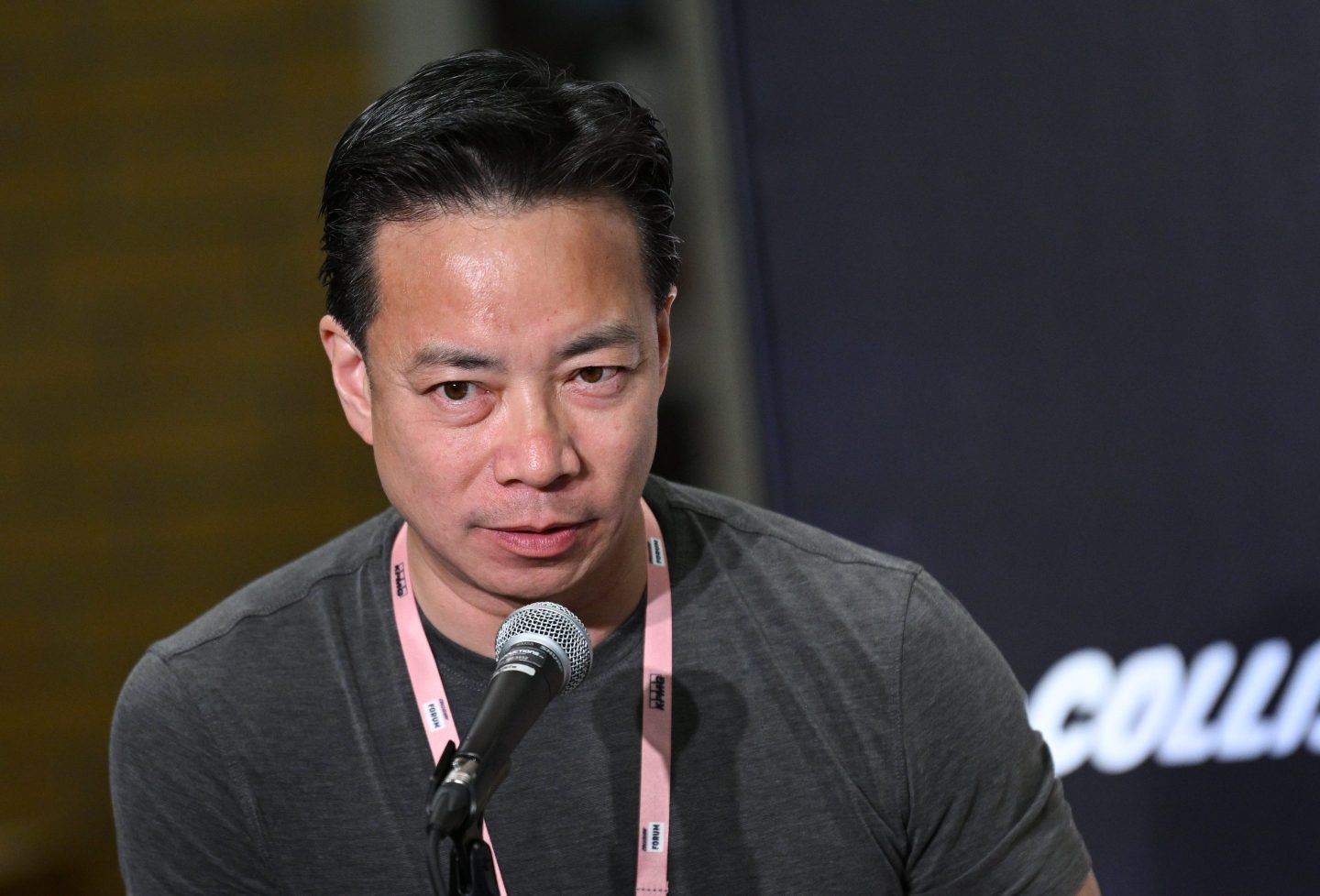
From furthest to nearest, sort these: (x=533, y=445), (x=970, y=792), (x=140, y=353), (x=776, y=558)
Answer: (x=140, y=353), (x=776, y=558), (x=970, y=792), (x=533, y=445)

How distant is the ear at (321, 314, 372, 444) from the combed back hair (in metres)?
0.02

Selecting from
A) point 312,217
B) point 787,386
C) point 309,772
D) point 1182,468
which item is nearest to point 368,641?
point 309,772

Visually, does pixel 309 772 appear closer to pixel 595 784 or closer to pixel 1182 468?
pixel 595 784

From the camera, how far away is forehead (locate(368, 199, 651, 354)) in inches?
54.4

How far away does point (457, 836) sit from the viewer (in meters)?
0.94

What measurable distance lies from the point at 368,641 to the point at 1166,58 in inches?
59.5

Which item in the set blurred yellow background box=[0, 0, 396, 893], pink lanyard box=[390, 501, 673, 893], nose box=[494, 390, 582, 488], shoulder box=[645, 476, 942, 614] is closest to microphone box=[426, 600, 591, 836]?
nose box=[494, 390, 582, 488]

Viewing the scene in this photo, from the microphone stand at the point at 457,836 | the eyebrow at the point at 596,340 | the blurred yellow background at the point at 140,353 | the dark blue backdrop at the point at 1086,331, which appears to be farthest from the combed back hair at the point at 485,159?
the blurred yellow background at the point at 140,353

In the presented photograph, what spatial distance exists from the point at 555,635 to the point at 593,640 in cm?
52

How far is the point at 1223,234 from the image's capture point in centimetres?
223

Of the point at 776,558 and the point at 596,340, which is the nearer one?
the point at 596,340

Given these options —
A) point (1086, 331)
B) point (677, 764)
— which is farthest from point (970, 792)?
point (1086, 331)

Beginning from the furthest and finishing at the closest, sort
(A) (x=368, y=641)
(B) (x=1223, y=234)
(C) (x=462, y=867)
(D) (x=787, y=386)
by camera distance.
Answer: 1. (D) (x=787, y=386)
2. (B) (x=1223, y=234)
3. (A) (x=368, y=641)
4. (C) (x=462, y=867)

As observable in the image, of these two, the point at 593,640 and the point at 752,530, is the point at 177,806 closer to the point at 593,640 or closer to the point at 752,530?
the point at 593,640
